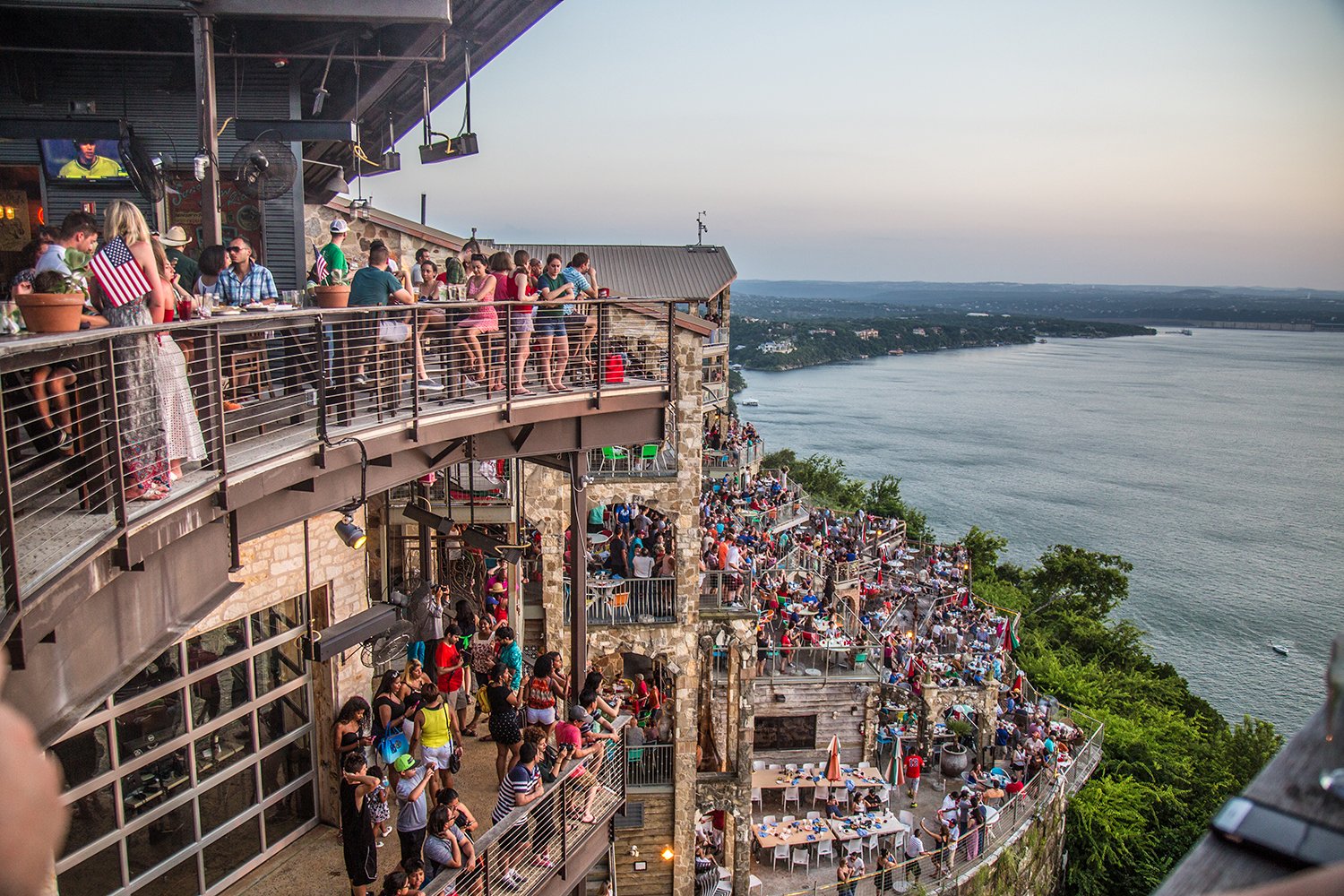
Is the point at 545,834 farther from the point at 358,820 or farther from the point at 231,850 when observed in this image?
the point at 231,850

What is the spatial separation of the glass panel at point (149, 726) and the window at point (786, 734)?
19847 millimetres

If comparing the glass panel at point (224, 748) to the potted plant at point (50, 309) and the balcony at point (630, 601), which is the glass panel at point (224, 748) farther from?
the balcony at point (630, 601)

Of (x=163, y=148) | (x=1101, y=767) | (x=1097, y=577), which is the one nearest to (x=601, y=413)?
(x=163, y=148)

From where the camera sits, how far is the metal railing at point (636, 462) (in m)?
19.0

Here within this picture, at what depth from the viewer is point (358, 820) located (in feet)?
26.3

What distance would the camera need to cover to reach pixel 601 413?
10656 millimetres

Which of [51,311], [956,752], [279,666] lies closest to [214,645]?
[279,666]

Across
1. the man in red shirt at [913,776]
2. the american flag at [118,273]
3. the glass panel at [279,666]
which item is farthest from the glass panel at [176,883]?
the man in red shirt at [913,776]

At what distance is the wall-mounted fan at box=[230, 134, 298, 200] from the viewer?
1104 centimetres

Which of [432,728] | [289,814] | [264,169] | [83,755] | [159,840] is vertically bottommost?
[289,814]

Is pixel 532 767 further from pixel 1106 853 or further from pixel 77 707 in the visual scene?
pixel 1106 853

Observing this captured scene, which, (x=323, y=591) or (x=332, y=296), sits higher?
(x=332, y=296)

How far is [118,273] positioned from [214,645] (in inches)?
180

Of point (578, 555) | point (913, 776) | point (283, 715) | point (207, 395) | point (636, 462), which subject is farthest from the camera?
point (913, 776)
